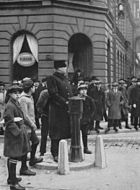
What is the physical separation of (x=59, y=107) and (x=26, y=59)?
510 inches

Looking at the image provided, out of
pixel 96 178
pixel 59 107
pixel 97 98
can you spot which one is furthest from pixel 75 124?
pixel 97 98

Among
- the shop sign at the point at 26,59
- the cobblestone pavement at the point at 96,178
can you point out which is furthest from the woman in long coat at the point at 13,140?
the shop sign at the point at 26,59

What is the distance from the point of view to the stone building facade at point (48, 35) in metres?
20.1

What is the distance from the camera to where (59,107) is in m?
8.45

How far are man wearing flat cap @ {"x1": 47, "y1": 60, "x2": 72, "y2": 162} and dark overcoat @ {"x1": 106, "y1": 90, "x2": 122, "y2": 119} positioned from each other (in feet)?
19.3

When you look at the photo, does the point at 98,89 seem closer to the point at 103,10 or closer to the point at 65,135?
the point at 65,135

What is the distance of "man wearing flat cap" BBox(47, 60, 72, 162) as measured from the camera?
8.36 meters

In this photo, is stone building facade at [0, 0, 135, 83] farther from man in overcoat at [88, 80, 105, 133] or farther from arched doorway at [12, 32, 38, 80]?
man in overcoat at [88, 80, 105, 133]

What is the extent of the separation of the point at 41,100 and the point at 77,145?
4.59 feet

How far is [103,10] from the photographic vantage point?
73.4ft

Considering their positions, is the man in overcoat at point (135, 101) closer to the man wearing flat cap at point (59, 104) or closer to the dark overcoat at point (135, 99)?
the dark overcoat at point (135, 99)

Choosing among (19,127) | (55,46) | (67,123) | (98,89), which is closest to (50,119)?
(67,123)

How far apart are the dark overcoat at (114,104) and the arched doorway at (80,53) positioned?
25.7ft

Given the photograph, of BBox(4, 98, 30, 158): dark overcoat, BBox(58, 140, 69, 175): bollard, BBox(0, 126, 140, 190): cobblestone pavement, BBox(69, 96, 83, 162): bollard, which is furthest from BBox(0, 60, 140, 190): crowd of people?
BBox(58, 140, 69, 175): bollard
